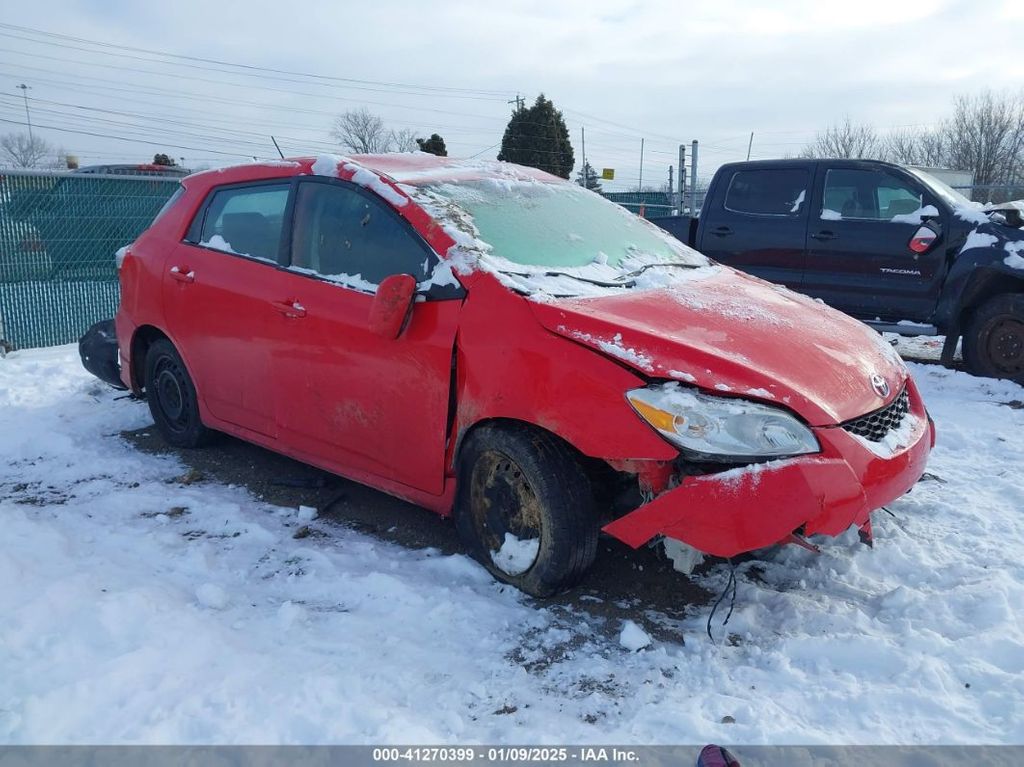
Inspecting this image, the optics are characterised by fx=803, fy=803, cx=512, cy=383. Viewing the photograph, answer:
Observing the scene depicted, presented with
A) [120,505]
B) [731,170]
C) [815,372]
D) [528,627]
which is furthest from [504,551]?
[731,170]

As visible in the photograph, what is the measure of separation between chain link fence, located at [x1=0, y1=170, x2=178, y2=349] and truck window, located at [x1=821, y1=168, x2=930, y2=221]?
676cm

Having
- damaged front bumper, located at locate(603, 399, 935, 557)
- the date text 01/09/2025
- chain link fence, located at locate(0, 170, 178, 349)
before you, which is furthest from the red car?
chain link fence, located at locate(0, 170, 178, 349)

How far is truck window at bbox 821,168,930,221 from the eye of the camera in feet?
23.2

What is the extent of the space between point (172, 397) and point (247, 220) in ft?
4.28

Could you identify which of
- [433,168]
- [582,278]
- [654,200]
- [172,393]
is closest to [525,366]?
[582,278]

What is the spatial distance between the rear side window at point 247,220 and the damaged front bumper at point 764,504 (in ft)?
7.79

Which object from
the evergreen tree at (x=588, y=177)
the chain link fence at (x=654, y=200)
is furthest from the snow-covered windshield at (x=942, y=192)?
the evergreen tree at (x=588, y=177)

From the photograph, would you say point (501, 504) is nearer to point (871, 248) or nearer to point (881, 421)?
point (881, 421)

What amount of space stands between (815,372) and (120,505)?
10.9 feet

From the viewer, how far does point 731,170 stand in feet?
26.9

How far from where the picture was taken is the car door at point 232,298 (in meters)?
4.02

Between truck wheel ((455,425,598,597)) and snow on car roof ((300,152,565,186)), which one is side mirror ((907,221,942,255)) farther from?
truck wheel ((455,425,598,597))

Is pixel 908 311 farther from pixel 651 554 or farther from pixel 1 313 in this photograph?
pixel 1 313

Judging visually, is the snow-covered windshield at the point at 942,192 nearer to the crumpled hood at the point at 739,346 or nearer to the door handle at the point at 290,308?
the crumpled hood at the point at 739,346
